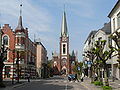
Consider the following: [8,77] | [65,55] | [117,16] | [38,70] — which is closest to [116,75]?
[117,16]

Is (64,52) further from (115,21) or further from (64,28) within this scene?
(115,21)

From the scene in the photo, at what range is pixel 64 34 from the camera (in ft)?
466

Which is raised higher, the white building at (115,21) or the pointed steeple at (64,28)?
the pointed steeple at (64,28)

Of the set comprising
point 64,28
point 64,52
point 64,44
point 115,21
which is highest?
point 64,28

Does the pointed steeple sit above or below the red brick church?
above

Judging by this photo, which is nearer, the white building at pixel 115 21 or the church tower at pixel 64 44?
the white building at pixel 115 21

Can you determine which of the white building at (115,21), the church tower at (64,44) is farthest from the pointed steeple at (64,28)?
the white building at (115,21)

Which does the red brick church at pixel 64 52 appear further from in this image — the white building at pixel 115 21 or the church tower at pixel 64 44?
the white building at pixel 115 21

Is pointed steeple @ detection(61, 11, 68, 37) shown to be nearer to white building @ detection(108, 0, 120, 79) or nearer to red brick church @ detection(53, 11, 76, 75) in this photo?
red brick church @ detection(53, 11, 76, 75)

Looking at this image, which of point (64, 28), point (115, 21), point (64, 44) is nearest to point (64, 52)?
point (64, 44)

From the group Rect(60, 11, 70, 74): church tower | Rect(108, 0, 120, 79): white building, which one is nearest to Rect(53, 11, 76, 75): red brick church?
Rect(60, 11, 70, 74): church tower

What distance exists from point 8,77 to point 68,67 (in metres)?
79.6

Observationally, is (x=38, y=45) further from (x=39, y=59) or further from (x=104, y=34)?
(x=104, y=34)

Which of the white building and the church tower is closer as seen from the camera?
the white building
